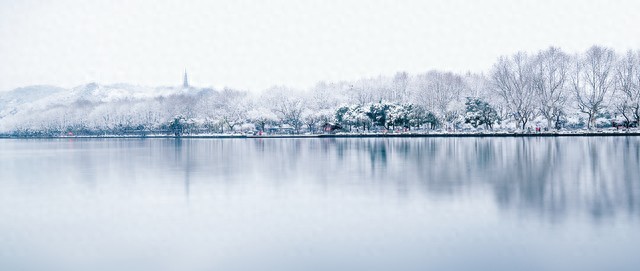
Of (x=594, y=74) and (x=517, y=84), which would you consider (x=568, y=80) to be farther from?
(x=517, y=84)

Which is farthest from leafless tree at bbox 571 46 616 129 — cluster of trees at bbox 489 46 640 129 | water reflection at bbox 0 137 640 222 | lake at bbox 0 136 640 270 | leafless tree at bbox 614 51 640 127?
lake at bbox 0 136 640 270

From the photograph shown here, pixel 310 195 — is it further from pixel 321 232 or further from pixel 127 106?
pixel 127 106

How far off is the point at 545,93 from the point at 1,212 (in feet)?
175

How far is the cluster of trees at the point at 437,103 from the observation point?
177 feet

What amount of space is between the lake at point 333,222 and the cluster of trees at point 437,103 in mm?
40980

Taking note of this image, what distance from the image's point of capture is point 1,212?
11.7 metres

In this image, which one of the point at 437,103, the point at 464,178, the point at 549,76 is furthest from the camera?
the point at 437,103

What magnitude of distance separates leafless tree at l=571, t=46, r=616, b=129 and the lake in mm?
40052

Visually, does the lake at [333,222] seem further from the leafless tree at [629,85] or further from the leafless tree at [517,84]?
the leafless tree at [629,85]

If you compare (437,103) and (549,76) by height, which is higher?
(549,76)

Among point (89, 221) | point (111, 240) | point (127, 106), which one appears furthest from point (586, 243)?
point (127, 106)

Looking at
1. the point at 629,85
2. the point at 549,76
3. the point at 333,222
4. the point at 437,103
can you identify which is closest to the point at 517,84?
the point at 549,76

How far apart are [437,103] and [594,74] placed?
19.2 meters

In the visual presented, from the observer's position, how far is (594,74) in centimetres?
5272
